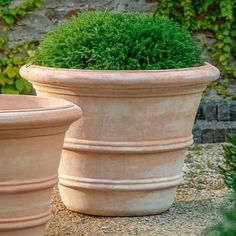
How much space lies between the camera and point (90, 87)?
13.2ft

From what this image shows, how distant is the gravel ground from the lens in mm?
4051

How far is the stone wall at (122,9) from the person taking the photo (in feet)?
21.1

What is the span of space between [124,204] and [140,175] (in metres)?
0.17

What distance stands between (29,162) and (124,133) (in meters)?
0.84

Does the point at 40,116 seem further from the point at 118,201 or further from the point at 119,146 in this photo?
the point at 118,201

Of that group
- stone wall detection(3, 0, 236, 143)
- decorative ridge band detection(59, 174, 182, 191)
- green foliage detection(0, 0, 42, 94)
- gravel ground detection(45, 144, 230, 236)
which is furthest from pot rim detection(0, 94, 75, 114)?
stone wall detection(3, 0, 236, 143)

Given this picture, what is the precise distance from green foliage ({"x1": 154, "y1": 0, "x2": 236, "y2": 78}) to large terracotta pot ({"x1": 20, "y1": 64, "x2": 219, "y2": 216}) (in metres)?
2.40

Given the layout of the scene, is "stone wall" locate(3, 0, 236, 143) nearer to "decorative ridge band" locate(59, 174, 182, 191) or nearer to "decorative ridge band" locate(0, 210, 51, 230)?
"decorative ridge band" locate(59, 174, 182, 191)

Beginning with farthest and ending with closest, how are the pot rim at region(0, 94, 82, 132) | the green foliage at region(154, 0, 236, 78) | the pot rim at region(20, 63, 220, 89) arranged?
the green foliage at region(154, 0, 236, 78) < the pot rim at region(20, 63, 220, 89) < the pot rim at region(0, 94, 82, 132)

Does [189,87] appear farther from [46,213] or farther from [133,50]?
[46,213]

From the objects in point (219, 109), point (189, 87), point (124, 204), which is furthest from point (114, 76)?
point (219, 109)

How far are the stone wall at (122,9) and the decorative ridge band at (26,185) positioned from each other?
3067 mm

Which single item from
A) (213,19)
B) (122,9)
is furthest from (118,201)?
(213,19)

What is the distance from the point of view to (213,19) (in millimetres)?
6703
